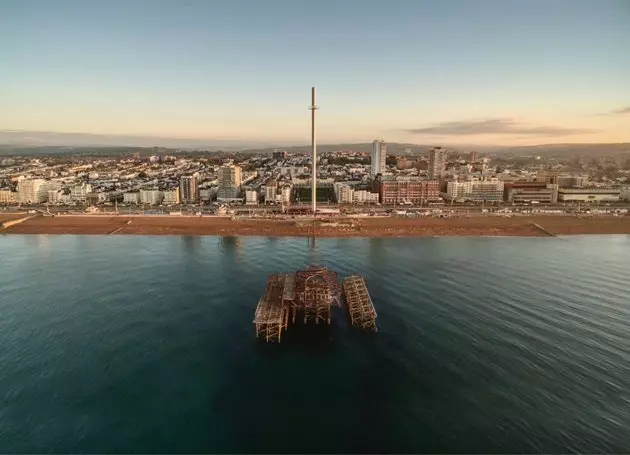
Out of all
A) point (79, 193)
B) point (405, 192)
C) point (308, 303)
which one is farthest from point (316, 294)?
point (79, 193)

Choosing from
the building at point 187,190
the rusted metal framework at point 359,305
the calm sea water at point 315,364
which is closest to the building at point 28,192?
the building at point 187,190

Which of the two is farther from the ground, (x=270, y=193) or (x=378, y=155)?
(x=378, y=155)

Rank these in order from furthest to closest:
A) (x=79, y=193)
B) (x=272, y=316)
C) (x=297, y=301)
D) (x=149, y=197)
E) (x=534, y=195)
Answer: (x=79, y=193)
(x=534, y=195)
(x=149, y=197)
(x=297, y=301)
(x=272, y=316)

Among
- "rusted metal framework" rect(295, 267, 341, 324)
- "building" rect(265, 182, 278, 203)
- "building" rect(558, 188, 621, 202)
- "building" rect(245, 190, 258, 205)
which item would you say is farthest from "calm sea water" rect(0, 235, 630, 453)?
"building" rect(558, 188, 621, 202)

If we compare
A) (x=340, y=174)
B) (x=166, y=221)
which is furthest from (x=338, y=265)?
(x=340, y=174)

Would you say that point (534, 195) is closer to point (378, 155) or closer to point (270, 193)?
point (270, 193)
